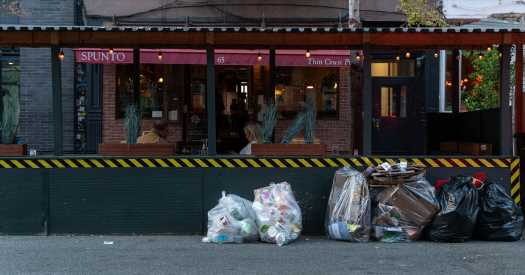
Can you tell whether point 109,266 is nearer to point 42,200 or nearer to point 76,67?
point 42,200

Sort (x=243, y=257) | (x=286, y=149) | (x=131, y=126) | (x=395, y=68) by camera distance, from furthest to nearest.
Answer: (x=395, y=68)
(x=131, y=126)
(x=286, y=149)
(x=243, y=257)

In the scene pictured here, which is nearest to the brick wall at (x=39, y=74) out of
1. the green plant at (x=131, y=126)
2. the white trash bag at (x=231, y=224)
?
the green plant at (x=131, y=126)

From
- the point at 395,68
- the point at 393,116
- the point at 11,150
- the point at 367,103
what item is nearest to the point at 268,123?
the point at 367,103

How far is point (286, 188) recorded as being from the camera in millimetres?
8148

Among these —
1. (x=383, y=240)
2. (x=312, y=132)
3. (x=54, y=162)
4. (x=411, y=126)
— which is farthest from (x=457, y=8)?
(x=54, y=162)

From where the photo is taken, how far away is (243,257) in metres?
7.19

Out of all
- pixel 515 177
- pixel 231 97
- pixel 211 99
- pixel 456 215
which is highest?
pixel 231 97

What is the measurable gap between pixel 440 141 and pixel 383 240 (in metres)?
4.06

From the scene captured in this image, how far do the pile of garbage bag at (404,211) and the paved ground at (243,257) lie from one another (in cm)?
19

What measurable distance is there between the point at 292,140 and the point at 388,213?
1890 mm

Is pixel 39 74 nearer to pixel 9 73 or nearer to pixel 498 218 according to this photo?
pixel 9 73

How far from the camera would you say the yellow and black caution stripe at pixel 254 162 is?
844 centimetres

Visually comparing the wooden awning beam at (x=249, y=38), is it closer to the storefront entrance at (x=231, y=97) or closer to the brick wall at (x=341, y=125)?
the storefront entrance at (x=231, y=97)

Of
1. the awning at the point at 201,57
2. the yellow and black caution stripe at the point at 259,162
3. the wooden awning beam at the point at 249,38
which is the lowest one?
the yellow and black caution stripe at the point at 259,162
